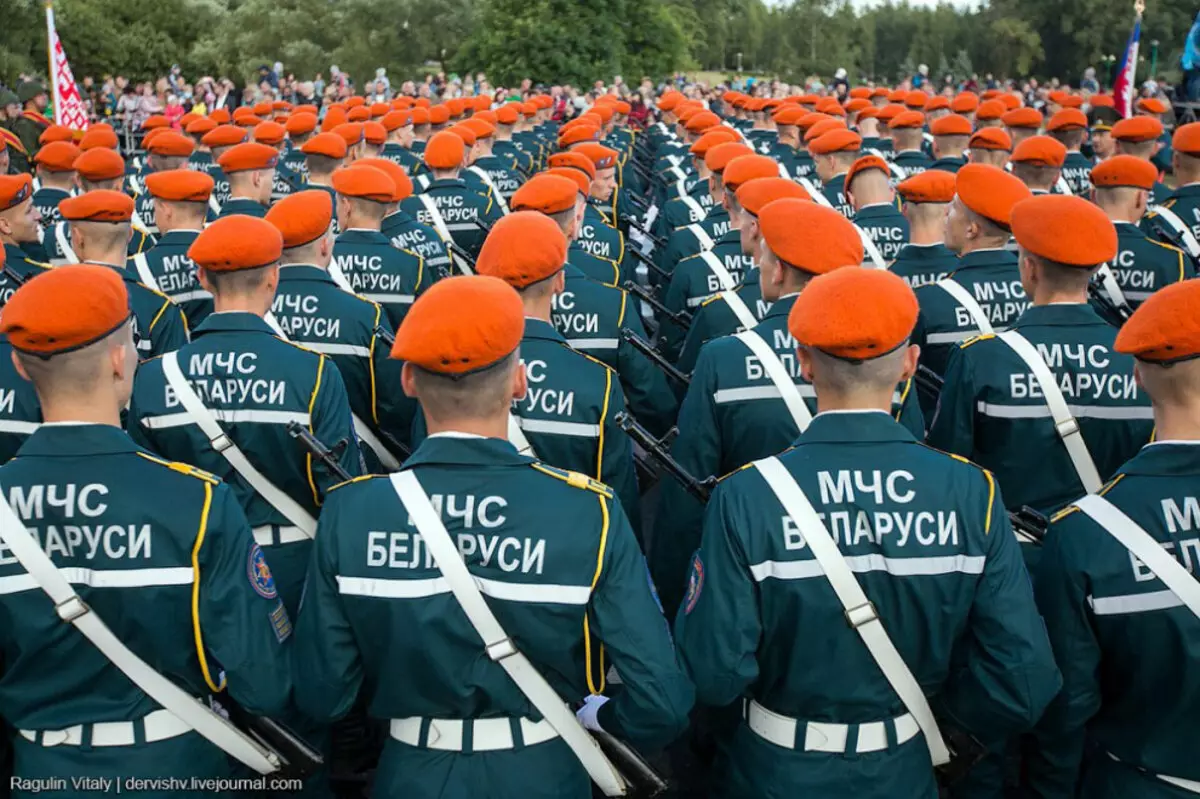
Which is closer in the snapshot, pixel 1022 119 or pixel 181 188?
pixel 181 188

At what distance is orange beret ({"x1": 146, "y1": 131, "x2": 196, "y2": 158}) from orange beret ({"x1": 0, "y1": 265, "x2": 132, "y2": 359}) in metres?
7.36

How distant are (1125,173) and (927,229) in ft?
4.97

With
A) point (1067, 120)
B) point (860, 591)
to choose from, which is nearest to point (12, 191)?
point (860, 591)

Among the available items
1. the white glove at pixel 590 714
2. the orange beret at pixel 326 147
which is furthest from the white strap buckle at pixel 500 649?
the orange beret at pixel 326 147

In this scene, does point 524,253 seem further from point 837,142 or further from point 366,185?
point 837,142

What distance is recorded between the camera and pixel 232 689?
2.98 metres

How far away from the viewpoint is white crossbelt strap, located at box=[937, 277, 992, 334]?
5.26 metres

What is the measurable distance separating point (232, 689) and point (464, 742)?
0.64m

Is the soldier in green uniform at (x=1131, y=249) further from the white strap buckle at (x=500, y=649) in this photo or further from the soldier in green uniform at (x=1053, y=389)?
the white strap buckle at (x=500, y=649)

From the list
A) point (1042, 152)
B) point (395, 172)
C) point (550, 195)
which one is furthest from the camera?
point (395, 172)

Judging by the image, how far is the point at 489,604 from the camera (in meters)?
2.77

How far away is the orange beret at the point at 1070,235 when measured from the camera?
166 inches

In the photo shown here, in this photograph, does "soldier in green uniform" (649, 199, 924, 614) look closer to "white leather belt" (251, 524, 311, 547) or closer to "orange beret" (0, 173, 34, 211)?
"white leather belt" (251, 524, 311, 547)

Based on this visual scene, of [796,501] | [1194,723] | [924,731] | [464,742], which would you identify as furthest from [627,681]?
[1194,723]
